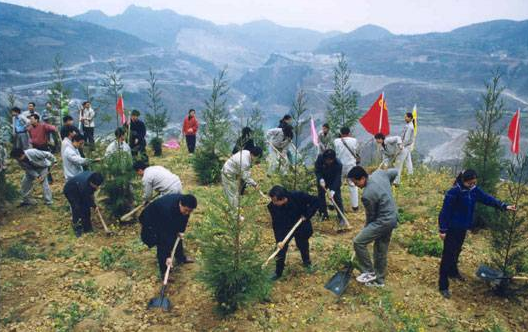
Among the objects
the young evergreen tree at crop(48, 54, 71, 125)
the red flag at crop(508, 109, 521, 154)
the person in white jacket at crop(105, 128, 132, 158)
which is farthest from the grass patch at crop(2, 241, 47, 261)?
the red flag at crop(508, 109, 521, 154)

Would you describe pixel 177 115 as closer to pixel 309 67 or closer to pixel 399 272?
pixel 309 67

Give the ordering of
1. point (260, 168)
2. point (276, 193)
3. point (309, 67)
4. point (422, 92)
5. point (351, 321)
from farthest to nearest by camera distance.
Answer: point (309, 67), point (422, 92), point (260, 168), point (276, 193), point (351, 321)

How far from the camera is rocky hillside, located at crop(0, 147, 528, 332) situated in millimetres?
Result: 5164

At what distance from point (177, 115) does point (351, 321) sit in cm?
9758

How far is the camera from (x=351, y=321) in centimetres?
512

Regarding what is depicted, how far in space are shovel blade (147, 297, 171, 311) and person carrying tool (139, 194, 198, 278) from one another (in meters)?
0.47

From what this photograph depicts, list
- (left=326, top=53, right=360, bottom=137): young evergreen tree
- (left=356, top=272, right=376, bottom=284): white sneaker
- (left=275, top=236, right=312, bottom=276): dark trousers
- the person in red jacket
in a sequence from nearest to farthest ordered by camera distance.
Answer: (left=356, top=272, right=376, bottom=284): white sneaker → (left=275, top=236, right=312, bottom=276): dark trousers → (left=326, top=53, right=360, bottom=137): young evergreen tree → the person in red jacket

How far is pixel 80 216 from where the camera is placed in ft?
25.4

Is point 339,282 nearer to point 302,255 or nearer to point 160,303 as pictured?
point 302,255

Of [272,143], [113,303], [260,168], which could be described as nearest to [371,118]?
[272,143]

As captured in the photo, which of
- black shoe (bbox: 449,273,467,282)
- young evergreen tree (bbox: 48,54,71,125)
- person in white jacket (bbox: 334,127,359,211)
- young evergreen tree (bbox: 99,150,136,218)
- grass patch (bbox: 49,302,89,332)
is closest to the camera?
grass patch (bbox: 49,302,89,332)

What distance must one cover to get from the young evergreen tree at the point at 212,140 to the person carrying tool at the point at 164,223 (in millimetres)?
4476

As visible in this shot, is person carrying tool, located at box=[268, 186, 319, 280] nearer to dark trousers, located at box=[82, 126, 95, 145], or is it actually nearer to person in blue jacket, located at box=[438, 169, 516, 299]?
person in blue jacket, located at box=[438, 169, 516, 299]

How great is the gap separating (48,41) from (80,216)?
12769 cm
